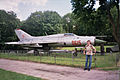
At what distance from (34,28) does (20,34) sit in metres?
9.71

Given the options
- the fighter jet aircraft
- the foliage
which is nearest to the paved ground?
the fighter jet aircraft

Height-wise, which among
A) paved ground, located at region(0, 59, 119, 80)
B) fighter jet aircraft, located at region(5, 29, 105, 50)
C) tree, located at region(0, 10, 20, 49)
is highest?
tree, located at region(0, 10, 20, 49)

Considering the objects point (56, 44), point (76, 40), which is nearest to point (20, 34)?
point (56, 44)

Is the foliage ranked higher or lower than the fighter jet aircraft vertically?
higher

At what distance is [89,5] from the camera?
683 inches

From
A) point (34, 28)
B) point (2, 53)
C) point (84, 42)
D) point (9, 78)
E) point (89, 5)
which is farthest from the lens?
point (34, 28)

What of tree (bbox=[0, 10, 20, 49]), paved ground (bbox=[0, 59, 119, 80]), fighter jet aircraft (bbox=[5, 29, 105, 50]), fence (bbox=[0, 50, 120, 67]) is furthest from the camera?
tree (bbox=[0, 10, 20, 49])

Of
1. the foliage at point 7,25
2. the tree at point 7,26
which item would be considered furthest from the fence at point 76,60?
the tree at point 7,26

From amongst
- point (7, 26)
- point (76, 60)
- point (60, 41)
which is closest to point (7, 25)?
point (7, 26)

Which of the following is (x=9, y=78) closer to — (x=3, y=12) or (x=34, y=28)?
(x=3, y=12)

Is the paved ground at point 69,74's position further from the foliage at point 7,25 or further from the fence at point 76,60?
the foliage at point 7,25

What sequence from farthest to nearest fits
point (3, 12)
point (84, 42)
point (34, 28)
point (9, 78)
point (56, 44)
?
point (34, 28)
point (3, 12)
point (56, 44)
point (84, 42)
point (9, 78)

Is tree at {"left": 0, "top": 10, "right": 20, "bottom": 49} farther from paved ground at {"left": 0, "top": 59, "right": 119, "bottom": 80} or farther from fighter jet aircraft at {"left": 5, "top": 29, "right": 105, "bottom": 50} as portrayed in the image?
paved ground at {"left": 0, "top": 59, "right": 119, "bottom": 80}

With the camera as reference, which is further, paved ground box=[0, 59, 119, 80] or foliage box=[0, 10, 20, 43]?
foliage box=[0, 10, 20, 43]
